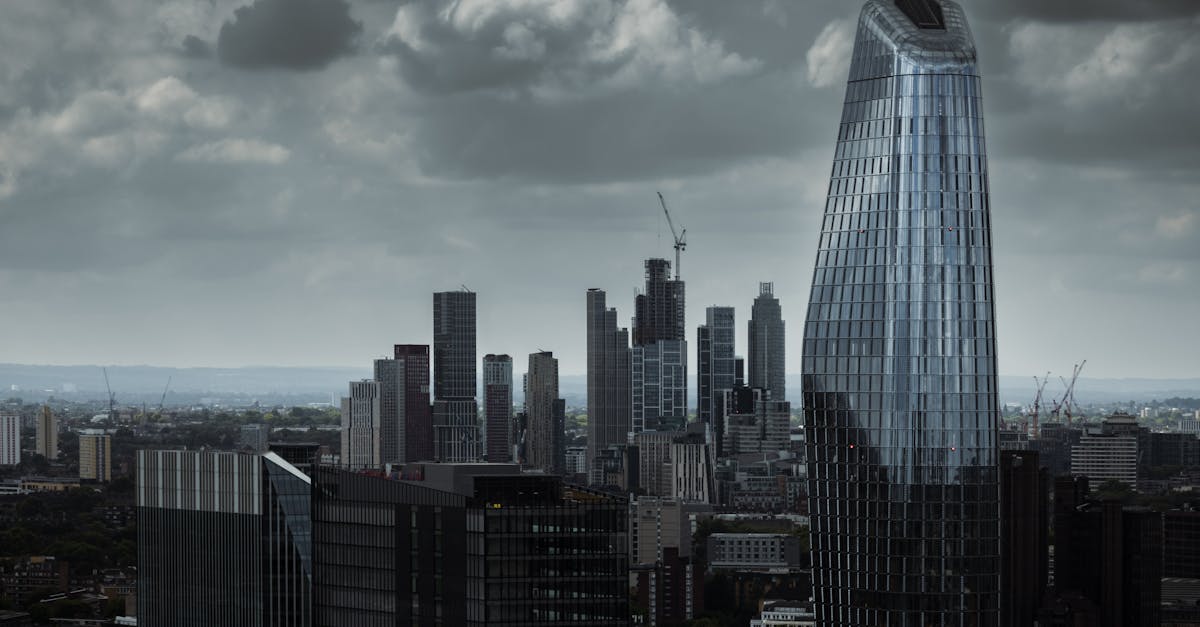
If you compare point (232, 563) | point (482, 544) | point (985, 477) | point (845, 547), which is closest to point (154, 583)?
point (232, 563)

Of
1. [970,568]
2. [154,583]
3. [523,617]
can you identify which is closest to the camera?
[523,617]

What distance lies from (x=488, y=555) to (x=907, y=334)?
58420 mm

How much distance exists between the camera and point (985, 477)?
463ft

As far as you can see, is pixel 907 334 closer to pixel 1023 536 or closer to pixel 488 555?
pixel 1023 536

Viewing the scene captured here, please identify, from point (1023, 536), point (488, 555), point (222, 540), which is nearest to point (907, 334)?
point (1023, 536)

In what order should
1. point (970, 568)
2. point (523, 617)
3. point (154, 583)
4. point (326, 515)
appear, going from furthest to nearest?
point (970, 568) → point (154, 583) → point (326, 515) → point (523, 617)

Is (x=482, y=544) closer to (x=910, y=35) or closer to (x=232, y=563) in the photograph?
(x=232, y=563)

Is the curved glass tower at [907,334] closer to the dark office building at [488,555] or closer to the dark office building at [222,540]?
the dark office building at [488,555]

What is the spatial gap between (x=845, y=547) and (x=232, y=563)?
49.9 m

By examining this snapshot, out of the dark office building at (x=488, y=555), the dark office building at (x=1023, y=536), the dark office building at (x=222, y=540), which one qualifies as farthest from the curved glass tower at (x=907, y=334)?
the dark office building at (x=222, y=540)

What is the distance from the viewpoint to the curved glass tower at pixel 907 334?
13962 cm

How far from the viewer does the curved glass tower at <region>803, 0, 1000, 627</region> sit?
13962 centimetres

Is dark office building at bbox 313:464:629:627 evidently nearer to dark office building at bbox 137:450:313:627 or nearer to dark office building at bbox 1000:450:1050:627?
dark office building at bbox 137:450:313:627

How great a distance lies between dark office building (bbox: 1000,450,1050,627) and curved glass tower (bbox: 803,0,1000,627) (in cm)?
2839
